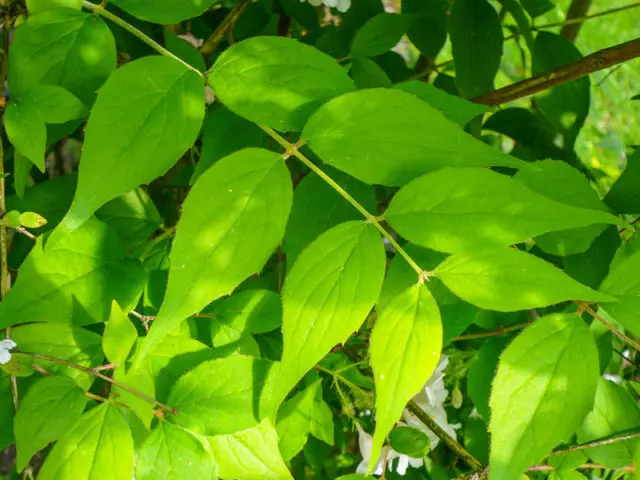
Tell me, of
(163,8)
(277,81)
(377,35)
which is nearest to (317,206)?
(277,81)

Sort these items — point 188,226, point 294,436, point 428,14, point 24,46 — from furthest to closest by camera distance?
point 428,14 < point 294,436 < point 24,46 < point 188,226

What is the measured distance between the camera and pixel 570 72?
3.18 ft

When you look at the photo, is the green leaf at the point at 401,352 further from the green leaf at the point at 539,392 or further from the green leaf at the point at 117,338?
the green leaf at the point at 117,338

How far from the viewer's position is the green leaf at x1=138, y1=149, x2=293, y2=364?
55 centimetres

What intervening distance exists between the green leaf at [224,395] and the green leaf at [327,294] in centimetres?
14

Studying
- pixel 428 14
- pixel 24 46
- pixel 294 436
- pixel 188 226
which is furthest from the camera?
pixel 428 14

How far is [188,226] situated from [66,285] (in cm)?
23

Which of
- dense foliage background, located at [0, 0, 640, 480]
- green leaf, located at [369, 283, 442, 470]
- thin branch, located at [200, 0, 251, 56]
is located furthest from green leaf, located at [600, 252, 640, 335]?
thin branch, located at [200, 0, 251, 56]

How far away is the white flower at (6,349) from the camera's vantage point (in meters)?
0.65

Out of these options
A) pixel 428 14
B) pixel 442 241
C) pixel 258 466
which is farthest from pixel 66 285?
pixel 428 14

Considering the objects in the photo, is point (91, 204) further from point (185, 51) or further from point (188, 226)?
point (185, 51)

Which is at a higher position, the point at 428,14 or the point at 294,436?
the point at 428,14

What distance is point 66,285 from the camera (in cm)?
72

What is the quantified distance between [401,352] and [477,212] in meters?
0.14
